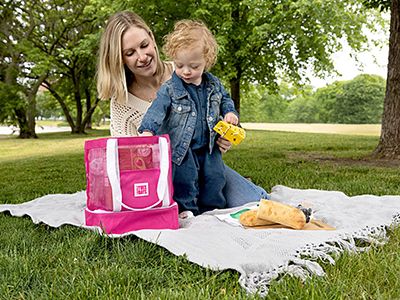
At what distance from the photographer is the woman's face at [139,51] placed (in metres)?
3.05

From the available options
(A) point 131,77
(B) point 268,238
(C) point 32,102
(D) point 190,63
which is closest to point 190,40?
(D) point 190,63

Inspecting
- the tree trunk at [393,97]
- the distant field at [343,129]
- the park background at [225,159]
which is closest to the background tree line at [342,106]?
the distant field at [343,129]

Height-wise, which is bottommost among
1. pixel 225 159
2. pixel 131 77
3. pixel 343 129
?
pixel 343 129

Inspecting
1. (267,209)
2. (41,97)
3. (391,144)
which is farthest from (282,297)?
(41,97)

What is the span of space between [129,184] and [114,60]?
1.03 m

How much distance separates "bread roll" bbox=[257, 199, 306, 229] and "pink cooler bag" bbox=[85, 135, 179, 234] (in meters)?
0.50

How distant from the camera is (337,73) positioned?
1455 cm

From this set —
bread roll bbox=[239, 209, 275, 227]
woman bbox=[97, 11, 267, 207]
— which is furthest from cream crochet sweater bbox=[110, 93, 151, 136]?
bread roll bbox=[239, 209, 275, 227]

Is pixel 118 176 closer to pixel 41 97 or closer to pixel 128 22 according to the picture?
pixel 128 22

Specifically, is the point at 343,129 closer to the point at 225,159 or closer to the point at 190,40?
the point at 225,159

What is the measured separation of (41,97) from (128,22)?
2968 centimetres

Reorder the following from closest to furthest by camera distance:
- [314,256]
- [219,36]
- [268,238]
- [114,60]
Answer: [314,256] → [268,238] → [114,60] → [219,36]

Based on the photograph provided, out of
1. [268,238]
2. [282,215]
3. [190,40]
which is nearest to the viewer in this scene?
[268,238]

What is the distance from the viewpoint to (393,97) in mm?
5723
